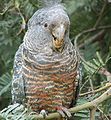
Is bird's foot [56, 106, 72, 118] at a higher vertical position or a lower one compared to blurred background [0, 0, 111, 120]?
lower

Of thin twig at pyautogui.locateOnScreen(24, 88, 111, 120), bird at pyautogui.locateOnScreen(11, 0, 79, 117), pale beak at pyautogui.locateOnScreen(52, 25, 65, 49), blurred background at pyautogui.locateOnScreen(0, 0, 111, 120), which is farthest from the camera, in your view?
blurred background at pyautogui.locateOnScreen(0, 0, 111, 120)

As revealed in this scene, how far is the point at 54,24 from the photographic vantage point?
91.2 inches

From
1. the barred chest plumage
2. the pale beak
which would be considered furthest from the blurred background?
the pale beak

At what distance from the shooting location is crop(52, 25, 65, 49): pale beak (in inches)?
89.7

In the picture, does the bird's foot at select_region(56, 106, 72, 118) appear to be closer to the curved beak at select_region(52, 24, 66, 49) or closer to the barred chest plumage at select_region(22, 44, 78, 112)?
the barred chest plumage at select_region(22, 44, 78, 112)

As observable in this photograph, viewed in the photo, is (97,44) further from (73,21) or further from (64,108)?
(64,108)

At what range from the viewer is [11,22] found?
304 cm

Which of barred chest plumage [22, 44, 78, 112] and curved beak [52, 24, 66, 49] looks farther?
barred chest plumage [22, 44, 78, 112]

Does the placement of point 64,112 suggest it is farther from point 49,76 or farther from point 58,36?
point 58,36

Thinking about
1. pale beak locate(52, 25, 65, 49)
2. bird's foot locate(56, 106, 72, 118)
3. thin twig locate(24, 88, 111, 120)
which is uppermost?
A: pale beak locate(52, 25, 65, 49)

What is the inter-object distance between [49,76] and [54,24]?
24 centimetres

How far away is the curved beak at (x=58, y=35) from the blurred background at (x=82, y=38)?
0.23 meters

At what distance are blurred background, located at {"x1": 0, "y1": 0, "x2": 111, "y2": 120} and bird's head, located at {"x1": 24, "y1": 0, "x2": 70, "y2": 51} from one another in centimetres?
24

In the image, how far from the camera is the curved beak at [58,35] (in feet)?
7.48
